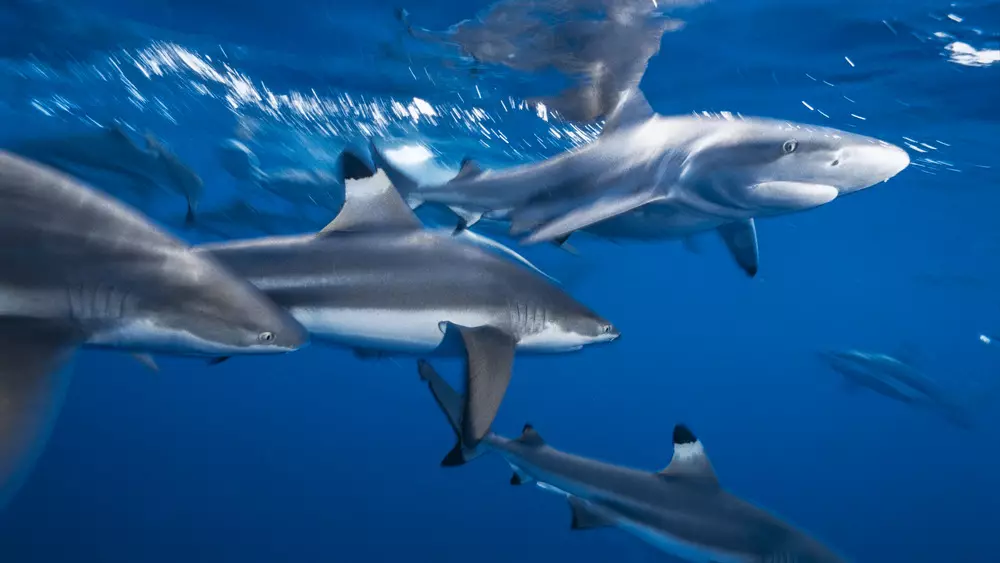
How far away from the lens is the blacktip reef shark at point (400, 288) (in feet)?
11.9

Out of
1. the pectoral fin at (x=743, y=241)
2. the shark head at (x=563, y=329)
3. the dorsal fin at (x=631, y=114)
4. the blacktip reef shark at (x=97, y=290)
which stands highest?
the dorsal fin at (x=631, y=114)

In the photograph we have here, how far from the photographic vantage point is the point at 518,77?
38.9 ft

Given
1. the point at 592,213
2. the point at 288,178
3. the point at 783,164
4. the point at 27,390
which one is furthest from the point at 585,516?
the point at 288,178

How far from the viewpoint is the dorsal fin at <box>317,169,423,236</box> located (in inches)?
152

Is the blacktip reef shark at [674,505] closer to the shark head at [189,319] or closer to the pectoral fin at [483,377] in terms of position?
the pectoral fin at [483,377]

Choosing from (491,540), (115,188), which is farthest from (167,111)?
(491,540)

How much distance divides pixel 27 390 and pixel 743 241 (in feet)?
16.1

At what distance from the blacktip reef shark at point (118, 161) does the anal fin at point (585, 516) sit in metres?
10.3

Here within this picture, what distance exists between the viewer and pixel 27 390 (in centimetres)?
247

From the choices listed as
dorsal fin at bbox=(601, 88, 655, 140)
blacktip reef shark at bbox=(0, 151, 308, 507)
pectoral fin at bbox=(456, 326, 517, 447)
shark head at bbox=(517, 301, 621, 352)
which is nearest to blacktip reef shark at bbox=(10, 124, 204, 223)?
dorsal fin at bbox=(601, 88, 655, 140)

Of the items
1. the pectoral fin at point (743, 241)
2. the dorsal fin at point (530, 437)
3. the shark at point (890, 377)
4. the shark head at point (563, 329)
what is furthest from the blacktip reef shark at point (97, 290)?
the shark at point (890, 377)

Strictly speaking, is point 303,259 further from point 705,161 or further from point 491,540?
point 491,540

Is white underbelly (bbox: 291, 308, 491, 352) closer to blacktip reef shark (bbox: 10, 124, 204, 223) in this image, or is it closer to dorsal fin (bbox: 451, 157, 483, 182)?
dorsal fin (bbox: 451, 157, 483, 182)

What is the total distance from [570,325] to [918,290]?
53.6 m
